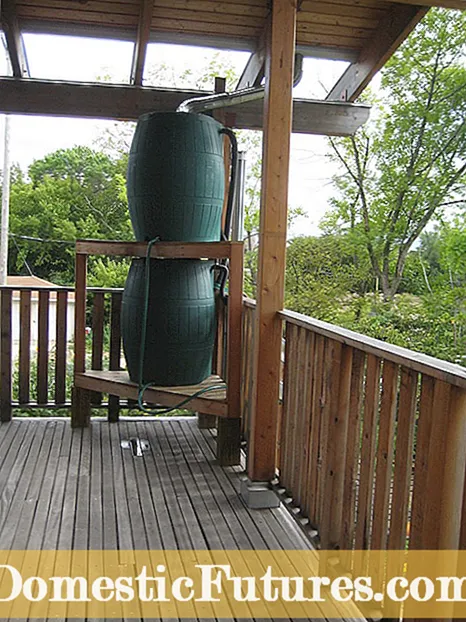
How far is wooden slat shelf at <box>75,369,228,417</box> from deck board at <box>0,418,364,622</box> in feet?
1.03

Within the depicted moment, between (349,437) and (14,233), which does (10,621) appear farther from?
(14,233)

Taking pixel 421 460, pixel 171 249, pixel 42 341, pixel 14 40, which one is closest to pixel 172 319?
pixel 171 249

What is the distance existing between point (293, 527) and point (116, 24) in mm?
3294

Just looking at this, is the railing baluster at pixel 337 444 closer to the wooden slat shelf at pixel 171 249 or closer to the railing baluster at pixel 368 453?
the railing baluster at pixel 368 453

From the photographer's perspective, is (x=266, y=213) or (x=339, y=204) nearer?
(x=266, y=213)

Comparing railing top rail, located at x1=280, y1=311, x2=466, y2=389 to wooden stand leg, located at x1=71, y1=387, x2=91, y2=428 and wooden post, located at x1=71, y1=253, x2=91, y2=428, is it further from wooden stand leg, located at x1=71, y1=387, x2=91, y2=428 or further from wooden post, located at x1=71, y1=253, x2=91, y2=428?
wooden stand leg, located at x1=71, y1=387, x2=91, y2=428

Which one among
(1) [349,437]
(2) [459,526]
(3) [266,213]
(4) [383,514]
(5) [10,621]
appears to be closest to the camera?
(2) [459,526]

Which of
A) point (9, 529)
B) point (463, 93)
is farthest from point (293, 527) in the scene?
point (463, 93)

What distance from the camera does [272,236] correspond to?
9.95 ft

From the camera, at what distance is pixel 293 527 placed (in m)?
2.86

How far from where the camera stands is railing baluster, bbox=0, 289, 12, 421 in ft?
14.2

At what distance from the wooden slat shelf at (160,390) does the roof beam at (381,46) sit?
2303mm

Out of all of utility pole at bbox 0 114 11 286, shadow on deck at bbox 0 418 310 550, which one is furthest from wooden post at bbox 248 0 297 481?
utility pole at bbox 0 114 11 286

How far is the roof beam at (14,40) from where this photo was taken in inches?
156
